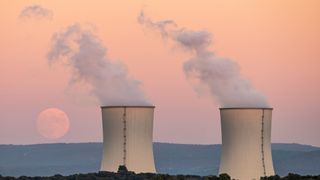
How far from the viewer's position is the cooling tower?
28.8 meters

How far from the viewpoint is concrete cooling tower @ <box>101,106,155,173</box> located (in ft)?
95.1

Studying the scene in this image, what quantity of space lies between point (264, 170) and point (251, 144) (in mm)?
1301

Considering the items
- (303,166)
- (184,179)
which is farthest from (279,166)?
(184,179)

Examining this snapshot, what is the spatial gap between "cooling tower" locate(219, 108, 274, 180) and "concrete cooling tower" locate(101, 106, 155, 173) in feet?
8.29

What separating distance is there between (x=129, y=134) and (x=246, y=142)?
392 cm

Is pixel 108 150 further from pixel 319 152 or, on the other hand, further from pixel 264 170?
pixel 319 152

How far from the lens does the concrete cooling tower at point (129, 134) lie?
95.1 ft

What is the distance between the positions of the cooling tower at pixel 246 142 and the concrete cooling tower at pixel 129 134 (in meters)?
2.53

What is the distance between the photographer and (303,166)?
181 m

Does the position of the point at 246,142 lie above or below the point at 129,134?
below

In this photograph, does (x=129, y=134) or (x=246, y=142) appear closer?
(x=246, y=142)

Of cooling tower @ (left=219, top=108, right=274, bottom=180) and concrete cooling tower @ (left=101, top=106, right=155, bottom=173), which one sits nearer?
cooling tower @ (left=219, top=108, right=274, bottom=180)

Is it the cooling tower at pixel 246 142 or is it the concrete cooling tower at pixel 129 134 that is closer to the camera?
the cooling tower at pixel 246 142

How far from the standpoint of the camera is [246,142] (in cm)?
2905
